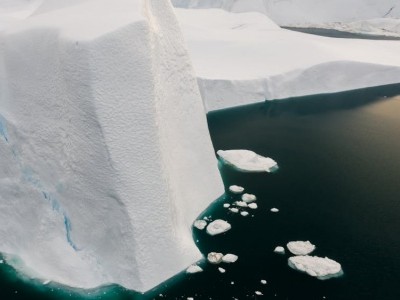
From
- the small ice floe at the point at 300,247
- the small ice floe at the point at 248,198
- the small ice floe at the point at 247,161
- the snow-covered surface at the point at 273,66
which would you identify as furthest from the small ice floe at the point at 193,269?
the snow-covered surface at the point at 273,66

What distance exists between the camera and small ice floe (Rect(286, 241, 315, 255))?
8066 mm

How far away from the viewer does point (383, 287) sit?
7238 millimetres

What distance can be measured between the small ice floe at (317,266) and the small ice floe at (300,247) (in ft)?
0.67

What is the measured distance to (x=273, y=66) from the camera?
19781 mm

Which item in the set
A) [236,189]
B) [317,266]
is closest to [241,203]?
[236,189]

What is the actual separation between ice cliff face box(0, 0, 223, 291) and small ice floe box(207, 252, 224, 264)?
9.0 inches

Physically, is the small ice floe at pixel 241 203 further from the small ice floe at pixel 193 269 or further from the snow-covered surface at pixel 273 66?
the snow-covered surface at pixel 273 66

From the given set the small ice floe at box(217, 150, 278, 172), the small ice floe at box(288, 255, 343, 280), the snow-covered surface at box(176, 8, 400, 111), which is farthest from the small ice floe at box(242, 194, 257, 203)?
the snow-covered surface at box(176, 8, 400, 111)

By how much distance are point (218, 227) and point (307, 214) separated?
2.16 m

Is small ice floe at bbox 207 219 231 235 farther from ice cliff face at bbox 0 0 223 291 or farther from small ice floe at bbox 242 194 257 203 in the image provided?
small ice floe at bbox 242 194 257 203

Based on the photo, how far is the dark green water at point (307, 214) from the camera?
7098mm

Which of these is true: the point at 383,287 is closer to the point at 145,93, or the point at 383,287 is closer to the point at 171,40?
the point at 145,93

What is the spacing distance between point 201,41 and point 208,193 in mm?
12725

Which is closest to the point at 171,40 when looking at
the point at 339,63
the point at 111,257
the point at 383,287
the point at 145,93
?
the point at 145,93
